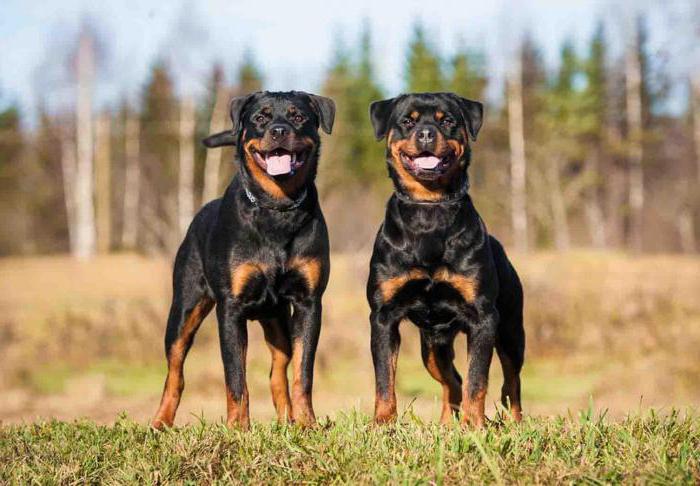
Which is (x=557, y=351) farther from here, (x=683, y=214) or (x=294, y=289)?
(x=683, y=214)

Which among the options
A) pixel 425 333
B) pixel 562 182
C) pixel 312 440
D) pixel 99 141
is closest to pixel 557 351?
pixel 425 333

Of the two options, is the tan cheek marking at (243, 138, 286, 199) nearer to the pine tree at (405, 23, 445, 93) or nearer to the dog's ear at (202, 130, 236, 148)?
the dog's ear at (202, 130, 236, 148)

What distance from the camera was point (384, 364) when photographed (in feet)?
17.2

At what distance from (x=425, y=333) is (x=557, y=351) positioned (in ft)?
39.3

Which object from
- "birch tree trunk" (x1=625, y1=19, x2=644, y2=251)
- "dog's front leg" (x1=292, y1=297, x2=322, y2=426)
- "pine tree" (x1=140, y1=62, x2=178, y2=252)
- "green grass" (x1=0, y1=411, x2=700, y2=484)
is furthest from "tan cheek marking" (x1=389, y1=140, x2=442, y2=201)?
"pine tree" (x1=140, y1=62, x2=178, y2=252)

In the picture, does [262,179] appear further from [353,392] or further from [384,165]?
[384,165]

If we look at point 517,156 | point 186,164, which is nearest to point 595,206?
point 517,156

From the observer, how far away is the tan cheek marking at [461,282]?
532 centimetres

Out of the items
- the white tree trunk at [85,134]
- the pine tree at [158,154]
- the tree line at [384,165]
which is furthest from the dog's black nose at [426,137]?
the pine tree at [158,154]

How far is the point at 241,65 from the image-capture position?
37.2 metres

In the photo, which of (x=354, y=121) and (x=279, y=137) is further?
(x=354, y=121)

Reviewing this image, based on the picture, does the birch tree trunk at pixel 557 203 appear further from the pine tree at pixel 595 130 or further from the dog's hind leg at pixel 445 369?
the dog's hind leg at pixel 445 369

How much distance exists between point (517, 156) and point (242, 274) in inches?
1124

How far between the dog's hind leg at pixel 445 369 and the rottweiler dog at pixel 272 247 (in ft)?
2.75
